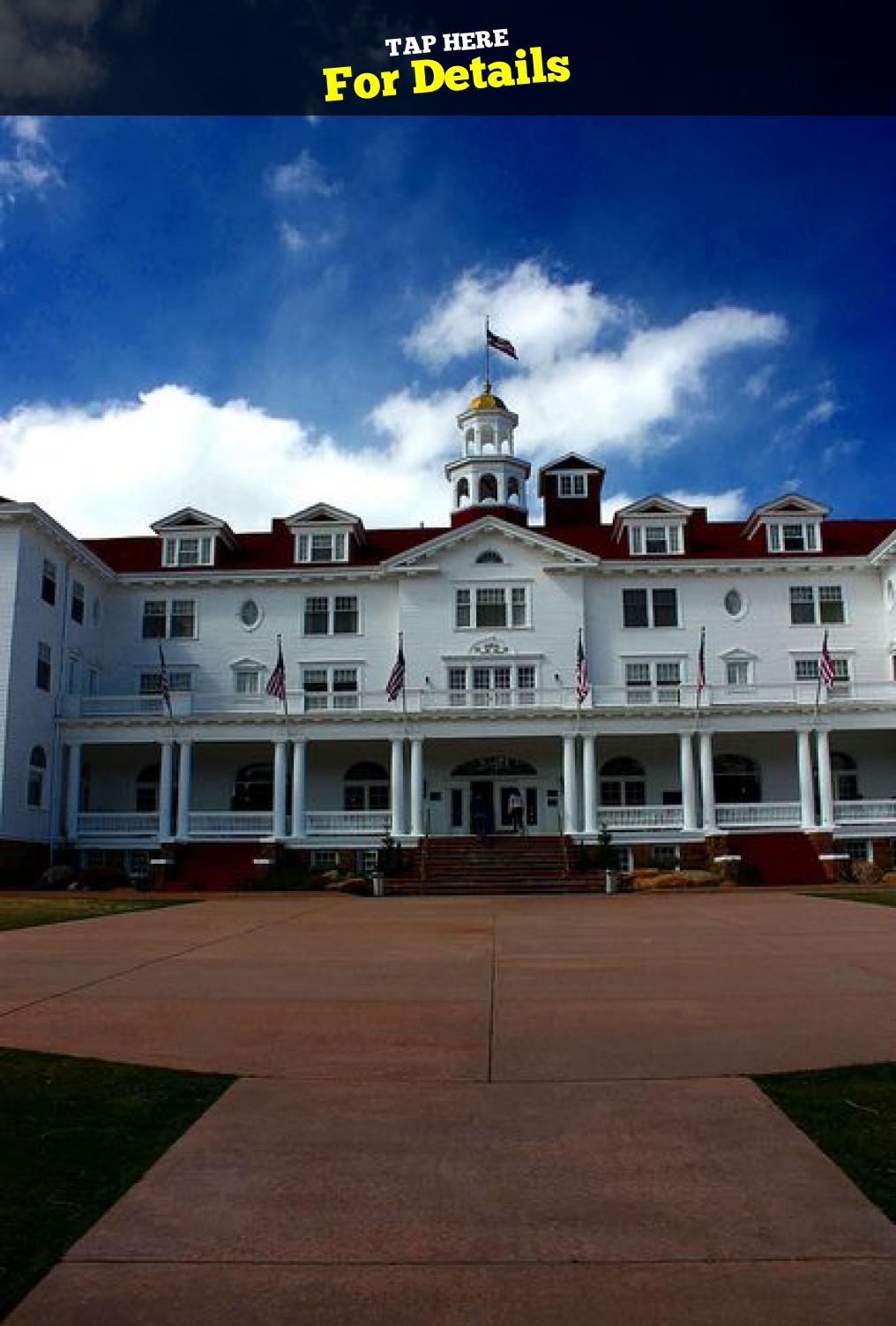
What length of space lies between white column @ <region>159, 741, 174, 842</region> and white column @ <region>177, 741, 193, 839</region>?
0.38 metres

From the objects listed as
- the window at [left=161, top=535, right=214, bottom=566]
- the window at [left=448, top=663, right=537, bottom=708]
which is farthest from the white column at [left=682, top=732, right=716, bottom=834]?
the window at [left=161, top=535, right=214, bottom=566]

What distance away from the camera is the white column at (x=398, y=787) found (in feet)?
135

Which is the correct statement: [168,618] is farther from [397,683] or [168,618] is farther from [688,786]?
[688,786]

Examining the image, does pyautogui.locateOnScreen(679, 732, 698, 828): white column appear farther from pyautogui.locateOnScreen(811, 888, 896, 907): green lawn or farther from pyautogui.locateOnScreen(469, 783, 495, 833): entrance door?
pyautogui.locateOnScreen(811, 888, 896, 907): green lawn

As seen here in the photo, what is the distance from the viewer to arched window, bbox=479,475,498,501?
53938 millimetres

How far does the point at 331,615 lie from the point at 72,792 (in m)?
12.2

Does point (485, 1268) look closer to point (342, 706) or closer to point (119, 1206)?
point (119, 1206)

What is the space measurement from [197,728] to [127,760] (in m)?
5.62

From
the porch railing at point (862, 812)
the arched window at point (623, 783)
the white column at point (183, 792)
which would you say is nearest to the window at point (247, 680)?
the white column at point (183, 792)

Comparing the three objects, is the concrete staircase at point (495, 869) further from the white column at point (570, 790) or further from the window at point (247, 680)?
the window at point (247, 680)

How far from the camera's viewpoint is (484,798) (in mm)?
45562

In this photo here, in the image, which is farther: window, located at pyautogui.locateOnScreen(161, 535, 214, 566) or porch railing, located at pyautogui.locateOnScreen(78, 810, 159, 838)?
window, located at pyautogui.locateOnScreen(161, 535, 214, 566)

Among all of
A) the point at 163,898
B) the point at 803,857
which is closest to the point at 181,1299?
the point at 163,898

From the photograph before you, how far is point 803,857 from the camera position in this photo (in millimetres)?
39750
